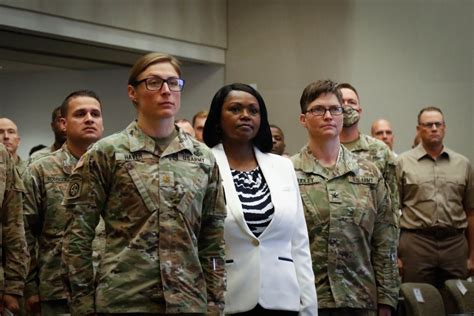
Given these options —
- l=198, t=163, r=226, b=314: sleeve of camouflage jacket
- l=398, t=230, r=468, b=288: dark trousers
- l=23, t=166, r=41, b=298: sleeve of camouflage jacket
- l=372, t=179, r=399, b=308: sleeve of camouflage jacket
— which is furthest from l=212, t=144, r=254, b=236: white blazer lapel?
l=398, t=230, r=468, b=288: dark trousers

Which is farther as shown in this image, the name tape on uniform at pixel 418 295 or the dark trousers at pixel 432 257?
the dark trousers at pixel 432 257

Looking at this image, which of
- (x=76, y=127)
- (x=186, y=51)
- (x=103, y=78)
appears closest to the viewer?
(x=76, y=127)

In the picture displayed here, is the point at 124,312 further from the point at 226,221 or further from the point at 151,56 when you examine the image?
the point at 151,56

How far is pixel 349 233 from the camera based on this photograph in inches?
156

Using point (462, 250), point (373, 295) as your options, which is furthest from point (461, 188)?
point (373, 295)

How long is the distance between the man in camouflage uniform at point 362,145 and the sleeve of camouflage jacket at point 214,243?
189 cm

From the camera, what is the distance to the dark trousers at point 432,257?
22.2 feet

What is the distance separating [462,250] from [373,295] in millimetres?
3023

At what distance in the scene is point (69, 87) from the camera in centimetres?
1041

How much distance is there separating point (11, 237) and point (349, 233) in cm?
143

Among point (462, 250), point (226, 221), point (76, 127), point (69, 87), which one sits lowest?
point (462, 250)

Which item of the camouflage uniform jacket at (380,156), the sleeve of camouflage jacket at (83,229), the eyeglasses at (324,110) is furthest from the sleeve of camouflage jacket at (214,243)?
the camouflage uniform jacket at (380,156)

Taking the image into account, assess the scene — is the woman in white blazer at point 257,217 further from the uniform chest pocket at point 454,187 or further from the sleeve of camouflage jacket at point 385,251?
the uniform chest pocket at point 454,187

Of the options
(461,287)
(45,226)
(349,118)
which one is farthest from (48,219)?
(461,287)
